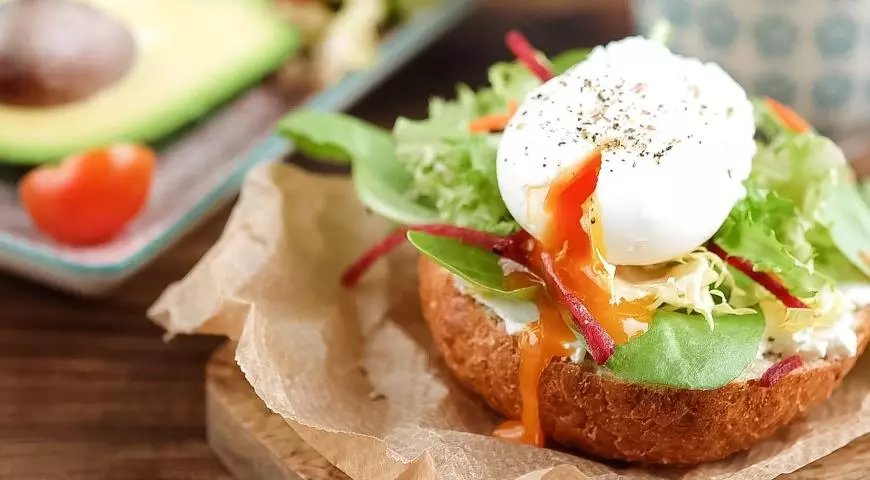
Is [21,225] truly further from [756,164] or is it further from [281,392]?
[756,164]

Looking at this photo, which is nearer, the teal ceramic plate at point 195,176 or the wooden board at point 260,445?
the wooden board at point 260,445

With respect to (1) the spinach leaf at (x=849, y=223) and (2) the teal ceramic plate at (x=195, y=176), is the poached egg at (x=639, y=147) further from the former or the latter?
(2) the teal ceramic plate at (x=195, y=176)

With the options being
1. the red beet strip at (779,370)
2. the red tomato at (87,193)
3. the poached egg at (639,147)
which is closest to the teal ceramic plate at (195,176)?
the red tomato at (87,193)

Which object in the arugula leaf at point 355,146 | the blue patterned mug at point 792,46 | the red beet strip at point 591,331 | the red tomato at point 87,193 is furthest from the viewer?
the blue patterned mug at point 792,46

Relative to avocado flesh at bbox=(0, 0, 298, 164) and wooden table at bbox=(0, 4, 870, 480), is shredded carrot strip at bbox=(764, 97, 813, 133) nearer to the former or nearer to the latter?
wooden table at bbox=(0, 4, 870, 480)

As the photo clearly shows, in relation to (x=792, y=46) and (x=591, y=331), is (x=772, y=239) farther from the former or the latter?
(x=792, y=46)

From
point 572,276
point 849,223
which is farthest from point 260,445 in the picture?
point 849,223

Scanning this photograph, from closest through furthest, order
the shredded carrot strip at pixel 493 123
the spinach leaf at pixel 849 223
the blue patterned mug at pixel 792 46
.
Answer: the spinach leaf at pixel 849 223
the shredded carrot strip at pixel 493 123
the blue patterned mug at pixel 792 46
